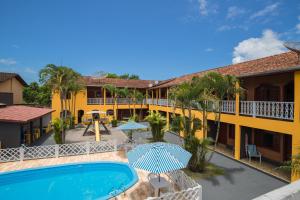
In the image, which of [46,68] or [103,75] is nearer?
[46,68]

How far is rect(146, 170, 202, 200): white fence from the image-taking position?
7814mm

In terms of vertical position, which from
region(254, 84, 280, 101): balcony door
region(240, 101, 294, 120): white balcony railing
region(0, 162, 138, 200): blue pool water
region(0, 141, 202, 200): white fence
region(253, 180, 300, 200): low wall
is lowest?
region(0, 162, 138, 200): blue pool water

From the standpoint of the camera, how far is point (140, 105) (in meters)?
35.5

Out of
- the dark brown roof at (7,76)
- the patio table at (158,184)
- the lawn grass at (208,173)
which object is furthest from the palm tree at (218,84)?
the dark brown roof at (7,76)

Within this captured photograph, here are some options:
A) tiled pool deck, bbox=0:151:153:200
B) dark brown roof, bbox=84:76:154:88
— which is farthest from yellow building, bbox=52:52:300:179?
dark brown roof, bbox=84:76:154:88

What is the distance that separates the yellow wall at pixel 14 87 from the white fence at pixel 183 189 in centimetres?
2452

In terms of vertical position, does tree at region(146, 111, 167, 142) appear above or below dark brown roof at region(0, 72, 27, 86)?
below

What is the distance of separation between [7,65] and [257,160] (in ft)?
126

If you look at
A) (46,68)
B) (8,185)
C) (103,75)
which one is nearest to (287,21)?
(46,68)

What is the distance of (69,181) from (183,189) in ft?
23.4

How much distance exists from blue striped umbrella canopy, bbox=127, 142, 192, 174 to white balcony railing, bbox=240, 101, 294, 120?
632cm

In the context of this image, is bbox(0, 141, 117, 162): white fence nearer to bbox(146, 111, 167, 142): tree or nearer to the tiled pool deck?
the tiled pool deck

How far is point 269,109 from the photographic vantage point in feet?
39.4

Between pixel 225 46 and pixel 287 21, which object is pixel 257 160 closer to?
pixel 287 21
